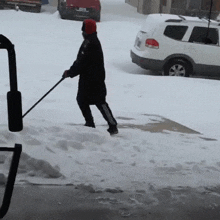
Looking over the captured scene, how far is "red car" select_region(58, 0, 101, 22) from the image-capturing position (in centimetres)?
2191

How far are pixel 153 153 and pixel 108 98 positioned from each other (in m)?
4.51

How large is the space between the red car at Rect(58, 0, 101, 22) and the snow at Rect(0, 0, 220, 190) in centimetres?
563

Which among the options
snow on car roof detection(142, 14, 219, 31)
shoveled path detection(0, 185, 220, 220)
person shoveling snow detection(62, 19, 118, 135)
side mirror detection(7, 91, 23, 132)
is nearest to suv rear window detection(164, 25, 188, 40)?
snow on car roof detection(142, 14, 219, 31)

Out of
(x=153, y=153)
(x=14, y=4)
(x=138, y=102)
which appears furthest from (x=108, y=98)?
(x=14, y=4)

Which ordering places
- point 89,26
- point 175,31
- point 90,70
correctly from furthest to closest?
point 175,31
point 90,70
point 89,26

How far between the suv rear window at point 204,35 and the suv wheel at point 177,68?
2.10 feet

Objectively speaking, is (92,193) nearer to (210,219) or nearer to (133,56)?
(210,219)

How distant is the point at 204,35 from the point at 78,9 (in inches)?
460

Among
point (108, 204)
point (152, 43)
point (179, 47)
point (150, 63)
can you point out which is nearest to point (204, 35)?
point (179, 47)

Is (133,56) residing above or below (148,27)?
below

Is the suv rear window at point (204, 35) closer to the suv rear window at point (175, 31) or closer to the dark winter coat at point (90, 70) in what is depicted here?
the suv rear window at point (175, 31)

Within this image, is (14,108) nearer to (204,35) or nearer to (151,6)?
(204,35)

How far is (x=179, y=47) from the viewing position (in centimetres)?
1124

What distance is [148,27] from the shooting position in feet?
37.7
